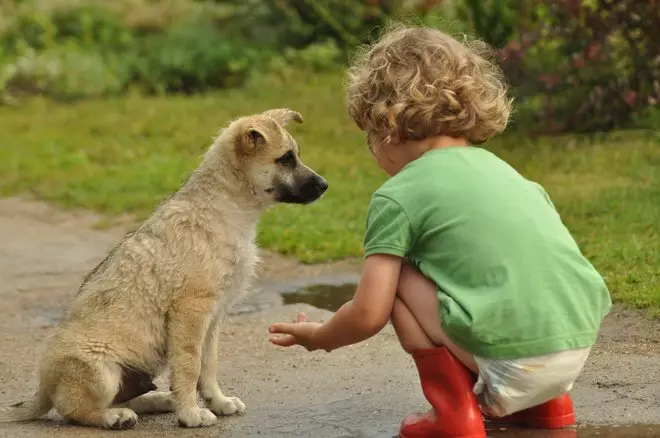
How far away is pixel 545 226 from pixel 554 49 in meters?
7.53

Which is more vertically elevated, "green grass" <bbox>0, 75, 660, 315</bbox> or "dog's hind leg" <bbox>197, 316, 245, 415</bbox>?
"dog's hind leg" <bbox>197, 316, 245, 415</bbox>

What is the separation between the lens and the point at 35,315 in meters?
7.55

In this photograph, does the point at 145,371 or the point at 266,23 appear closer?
the point at 145,371

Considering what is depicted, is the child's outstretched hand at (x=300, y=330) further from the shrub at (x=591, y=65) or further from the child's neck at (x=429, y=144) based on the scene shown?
the shrub at (x=591, y=65)

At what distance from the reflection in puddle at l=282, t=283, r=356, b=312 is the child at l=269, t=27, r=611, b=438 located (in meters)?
2.55

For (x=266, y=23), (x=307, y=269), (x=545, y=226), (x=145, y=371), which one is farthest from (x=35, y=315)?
(x=266, y=23)

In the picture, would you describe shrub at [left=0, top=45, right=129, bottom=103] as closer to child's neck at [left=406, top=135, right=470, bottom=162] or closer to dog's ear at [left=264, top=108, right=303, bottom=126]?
dog's ear at [left=264, top=108, right=303, bottom=126]

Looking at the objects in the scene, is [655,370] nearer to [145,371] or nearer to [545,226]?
[545,226]

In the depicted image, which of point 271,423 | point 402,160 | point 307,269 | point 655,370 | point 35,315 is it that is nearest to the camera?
point 402,160

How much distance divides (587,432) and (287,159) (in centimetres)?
185

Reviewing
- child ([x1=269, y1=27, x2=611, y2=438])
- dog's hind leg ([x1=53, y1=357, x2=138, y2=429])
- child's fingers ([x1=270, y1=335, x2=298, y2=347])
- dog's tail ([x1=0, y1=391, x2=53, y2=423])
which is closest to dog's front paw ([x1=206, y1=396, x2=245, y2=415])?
dog's hind leg ([x1=53, y1=357, x2=138, y2=429])

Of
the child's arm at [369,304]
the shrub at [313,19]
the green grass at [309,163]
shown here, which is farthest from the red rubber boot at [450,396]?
the shrub at [313,19]

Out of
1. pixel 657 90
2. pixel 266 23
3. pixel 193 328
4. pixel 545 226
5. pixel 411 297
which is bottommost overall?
pixel 266 23

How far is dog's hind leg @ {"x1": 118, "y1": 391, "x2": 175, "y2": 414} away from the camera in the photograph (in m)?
5.52
